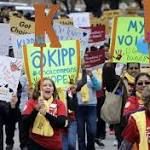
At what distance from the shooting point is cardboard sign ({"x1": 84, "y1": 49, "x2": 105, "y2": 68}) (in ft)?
35.1

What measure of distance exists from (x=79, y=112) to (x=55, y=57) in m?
1.99

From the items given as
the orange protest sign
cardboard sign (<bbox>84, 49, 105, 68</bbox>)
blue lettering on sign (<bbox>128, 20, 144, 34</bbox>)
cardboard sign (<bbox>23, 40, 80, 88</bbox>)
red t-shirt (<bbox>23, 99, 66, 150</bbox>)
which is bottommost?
red t-shirt (<bbox>23, 99, 66, 150</bbox>)

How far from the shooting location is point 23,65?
31.1 feet

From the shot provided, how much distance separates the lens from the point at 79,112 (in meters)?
11.3

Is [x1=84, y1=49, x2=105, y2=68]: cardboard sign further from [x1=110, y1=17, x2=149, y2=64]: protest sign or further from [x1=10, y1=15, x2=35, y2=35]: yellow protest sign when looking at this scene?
[x1=10, y1=15, x2=35, y2=35]: yellow protest sign

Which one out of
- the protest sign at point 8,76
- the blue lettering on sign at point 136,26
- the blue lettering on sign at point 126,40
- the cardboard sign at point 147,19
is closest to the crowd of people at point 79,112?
the protest sign at point 8,76

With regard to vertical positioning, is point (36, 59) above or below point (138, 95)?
above

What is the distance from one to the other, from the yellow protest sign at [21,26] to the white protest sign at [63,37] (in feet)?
1.68

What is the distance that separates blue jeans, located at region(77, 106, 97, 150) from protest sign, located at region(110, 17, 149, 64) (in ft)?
4.98

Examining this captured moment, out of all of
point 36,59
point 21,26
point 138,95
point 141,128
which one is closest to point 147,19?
point 138,95

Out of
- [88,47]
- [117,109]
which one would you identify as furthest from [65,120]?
[88,47]

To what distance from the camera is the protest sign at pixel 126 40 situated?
9859mm

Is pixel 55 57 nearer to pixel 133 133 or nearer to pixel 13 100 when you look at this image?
pixel 13 100

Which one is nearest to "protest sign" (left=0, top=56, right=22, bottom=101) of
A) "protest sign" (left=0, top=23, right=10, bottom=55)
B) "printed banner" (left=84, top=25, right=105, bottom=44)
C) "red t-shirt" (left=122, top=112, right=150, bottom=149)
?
"protest sign" (left=0, top=23, right=10, bottom=55)
